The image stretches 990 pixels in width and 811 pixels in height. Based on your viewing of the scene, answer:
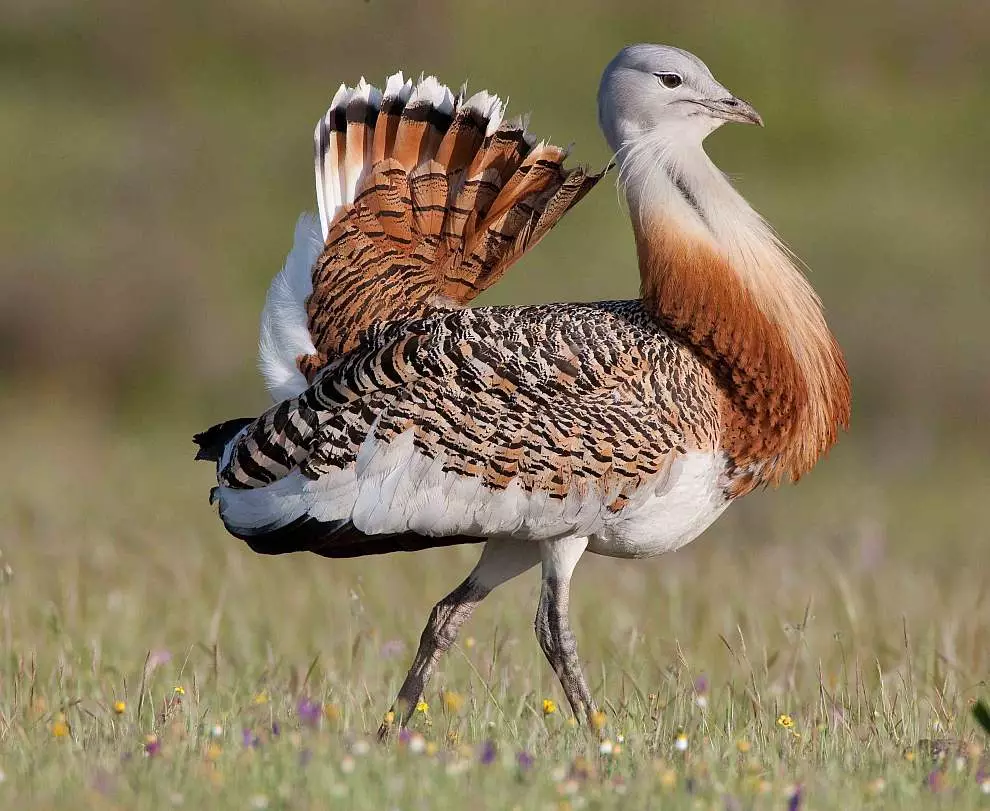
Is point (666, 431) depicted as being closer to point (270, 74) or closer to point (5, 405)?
point (5, 405)

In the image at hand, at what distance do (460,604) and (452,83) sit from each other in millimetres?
14452

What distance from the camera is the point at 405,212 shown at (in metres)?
5.19

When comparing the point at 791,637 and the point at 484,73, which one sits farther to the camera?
the point at 484,73

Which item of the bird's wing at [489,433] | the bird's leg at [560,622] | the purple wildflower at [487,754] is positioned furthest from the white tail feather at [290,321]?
the purple wildflower at [487,754]

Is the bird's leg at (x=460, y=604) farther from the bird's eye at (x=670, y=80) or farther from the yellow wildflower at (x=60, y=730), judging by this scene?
the bird's eye at (x=670, y=80)

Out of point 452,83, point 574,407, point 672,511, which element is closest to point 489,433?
point 574,407

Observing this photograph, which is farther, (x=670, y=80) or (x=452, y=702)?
(x=670, y=80)

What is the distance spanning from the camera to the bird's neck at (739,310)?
4477 millimetres

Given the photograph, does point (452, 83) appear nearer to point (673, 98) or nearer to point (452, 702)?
point (673, 98)

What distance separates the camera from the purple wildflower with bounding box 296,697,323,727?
379 cm

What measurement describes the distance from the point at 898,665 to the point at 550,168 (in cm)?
192

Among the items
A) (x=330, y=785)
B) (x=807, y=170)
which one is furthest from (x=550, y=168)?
(x=807, y=170)

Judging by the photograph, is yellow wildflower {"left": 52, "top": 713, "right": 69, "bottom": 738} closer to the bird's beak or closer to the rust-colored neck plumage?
the rust-colored neck plumage

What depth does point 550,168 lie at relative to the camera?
201 inches
